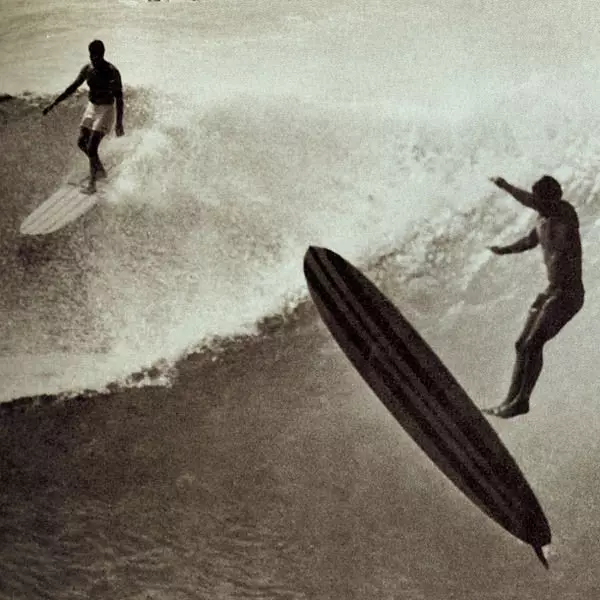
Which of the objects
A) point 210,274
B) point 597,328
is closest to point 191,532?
point 210,274

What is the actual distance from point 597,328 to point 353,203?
834mm

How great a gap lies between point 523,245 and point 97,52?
1543mm

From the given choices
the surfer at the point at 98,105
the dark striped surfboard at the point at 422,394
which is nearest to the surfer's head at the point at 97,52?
the surfer at the point at 98,105

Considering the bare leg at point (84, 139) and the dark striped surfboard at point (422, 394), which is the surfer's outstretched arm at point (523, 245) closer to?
the dark striped surfboard at point (422, 394)

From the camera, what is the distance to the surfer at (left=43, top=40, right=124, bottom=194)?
8.43ft

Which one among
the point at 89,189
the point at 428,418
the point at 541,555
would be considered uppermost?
the point at 89,189

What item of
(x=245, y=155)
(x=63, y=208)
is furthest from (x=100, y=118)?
(x=245, y=155)

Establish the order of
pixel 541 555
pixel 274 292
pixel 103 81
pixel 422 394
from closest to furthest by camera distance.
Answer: pixel 541 555 → pixel 422 394 → pixel 274 292 → pixel 103 81

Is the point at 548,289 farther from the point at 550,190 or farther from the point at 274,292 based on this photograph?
the point at 274,292

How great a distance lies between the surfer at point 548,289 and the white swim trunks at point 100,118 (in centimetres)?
141

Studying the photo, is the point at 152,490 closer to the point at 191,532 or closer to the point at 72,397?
the point at 191,532

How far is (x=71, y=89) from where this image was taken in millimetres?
2604

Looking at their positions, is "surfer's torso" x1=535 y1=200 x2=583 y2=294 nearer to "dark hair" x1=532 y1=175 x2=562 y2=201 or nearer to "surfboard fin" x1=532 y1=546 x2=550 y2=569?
"dark hair" x1=532 y1=175 x2=562 y2=201

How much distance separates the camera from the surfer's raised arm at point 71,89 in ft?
8.49
